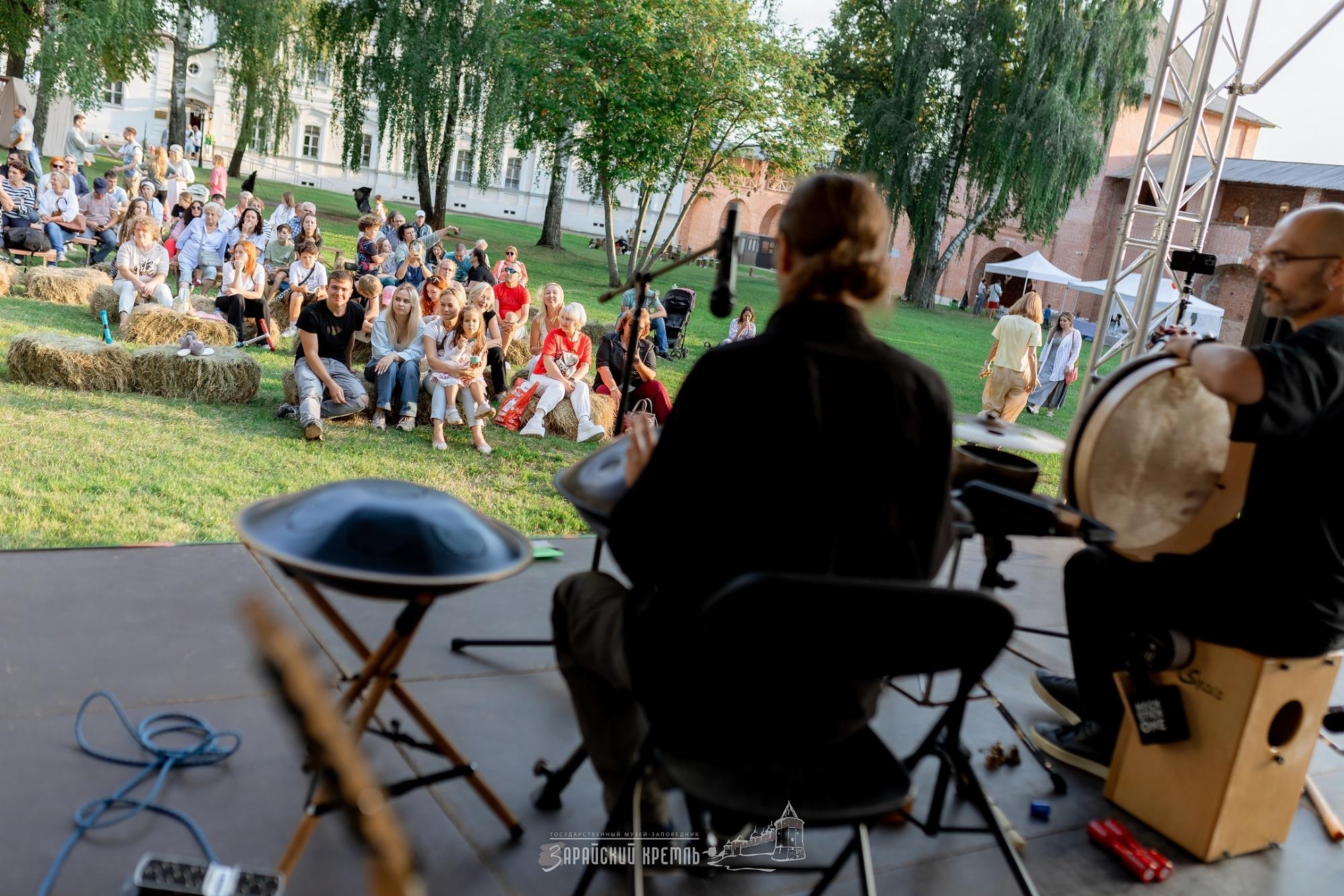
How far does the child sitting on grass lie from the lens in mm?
8375

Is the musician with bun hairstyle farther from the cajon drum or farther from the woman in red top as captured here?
the woman in red top

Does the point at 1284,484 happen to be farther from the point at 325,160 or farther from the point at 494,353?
the point at 325,160

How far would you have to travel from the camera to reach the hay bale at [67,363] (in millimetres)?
8086

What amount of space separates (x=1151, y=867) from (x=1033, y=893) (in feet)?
2.46

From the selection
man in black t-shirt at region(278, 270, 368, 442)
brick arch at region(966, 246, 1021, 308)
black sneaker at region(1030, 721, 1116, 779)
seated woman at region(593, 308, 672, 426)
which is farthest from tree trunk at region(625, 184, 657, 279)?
brick arch at region(966, 246, 1021, 308)

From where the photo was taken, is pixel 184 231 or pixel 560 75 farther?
pixel 560 75

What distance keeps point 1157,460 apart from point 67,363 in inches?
314

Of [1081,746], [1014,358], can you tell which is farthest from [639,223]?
[1081,746]

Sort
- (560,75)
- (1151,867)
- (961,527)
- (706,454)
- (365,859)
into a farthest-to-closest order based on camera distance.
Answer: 1. (560,75)
2. (1151,867)
3. (961,527)
4. (706,454)
5. (365,859)

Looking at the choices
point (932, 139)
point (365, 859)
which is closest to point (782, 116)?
point (932, 139)

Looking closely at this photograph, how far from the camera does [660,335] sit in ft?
48.5

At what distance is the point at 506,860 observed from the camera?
2.78 meters

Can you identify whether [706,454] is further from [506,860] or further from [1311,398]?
[1311,398]

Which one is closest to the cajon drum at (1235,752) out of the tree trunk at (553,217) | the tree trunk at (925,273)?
the tree trunk at (553,217)
